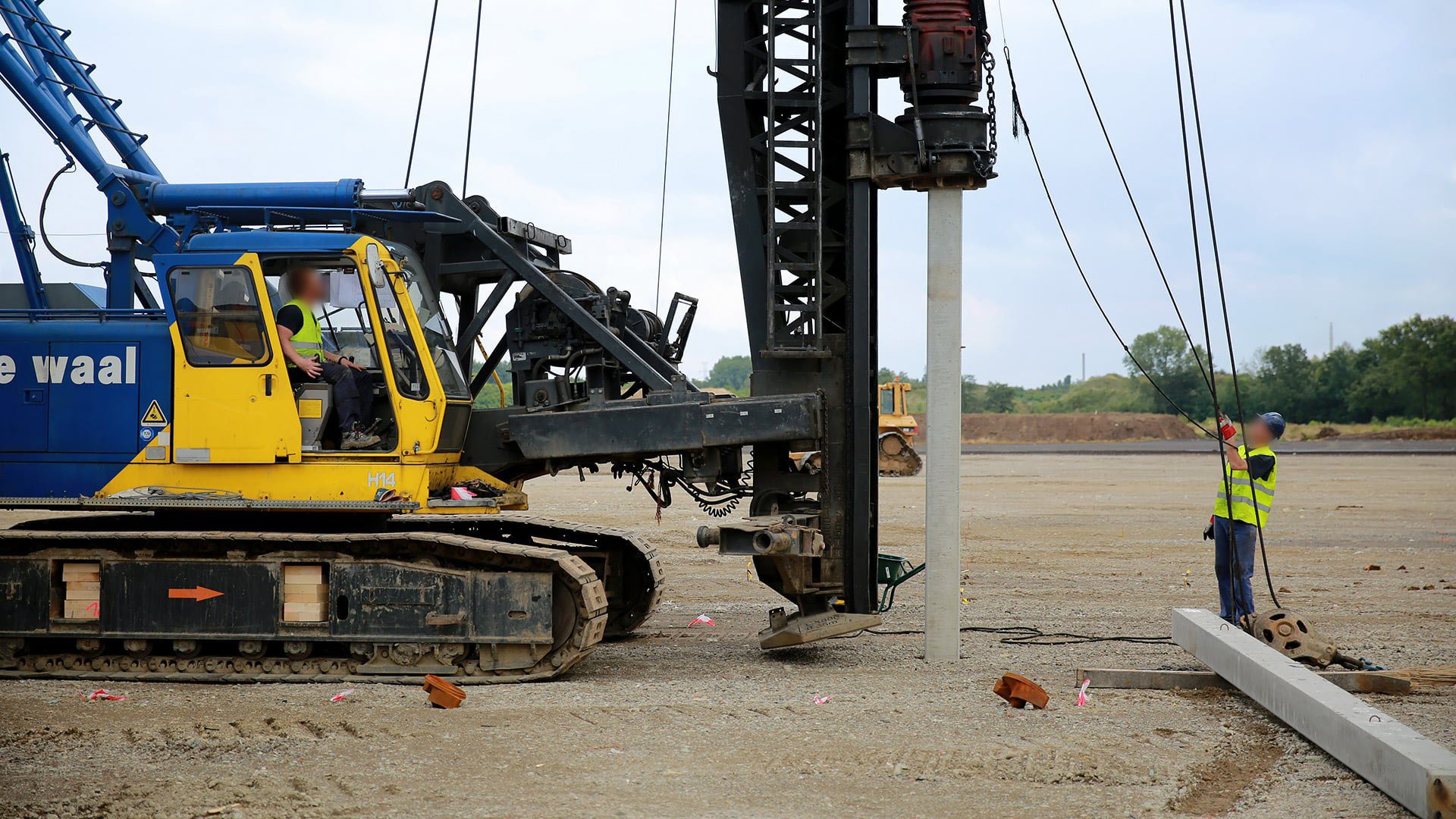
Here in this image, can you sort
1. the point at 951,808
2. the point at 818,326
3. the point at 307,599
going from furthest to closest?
the point at 818,326 < the point at 307,599 < the point at 951,808

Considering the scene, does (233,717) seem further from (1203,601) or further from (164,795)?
(1203,601)

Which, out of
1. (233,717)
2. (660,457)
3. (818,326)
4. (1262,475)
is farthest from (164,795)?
(1262,475)

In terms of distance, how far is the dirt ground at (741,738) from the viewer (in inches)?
239

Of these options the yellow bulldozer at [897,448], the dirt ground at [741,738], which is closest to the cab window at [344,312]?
the dirt ground at [741,738]

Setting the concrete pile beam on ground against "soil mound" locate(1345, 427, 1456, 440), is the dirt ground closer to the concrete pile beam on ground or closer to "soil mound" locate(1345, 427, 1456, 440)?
the concrete pile beam on ground

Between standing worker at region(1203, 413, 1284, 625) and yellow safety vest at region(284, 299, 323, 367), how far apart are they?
7.05m

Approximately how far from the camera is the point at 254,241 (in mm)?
8992

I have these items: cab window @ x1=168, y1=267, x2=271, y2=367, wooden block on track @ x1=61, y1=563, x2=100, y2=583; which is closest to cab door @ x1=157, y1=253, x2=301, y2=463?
cab window @ x1=168, y1=267, x2=271, y2=367

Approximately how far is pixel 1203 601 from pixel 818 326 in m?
6.20

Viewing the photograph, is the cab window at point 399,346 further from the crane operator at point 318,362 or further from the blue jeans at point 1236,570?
the blue jeans at point 1236,570

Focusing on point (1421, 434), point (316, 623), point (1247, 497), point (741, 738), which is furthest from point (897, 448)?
point (1421, 434)

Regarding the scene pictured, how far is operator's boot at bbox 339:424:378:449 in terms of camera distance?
29.5 feet

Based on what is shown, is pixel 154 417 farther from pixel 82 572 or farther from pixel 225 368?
pixel 82 572

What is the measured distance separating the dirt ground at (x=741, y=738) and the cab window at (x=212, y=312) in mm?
2431
